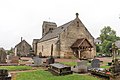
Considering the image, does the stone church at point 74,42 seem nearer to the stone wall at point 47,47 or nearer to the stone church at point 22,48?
the stone wall at point 47,47

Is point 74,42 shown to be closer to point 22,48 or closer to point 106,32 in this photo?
point 22,48

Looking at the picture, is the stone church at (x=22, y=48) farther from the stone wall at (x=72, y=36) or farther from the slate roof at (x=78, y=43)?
the slate roof at (x=78, y=43)

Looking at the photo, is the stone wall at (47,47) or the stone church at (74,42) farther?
the stone wall at (47,47)

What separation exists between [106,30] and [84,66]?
8804cm

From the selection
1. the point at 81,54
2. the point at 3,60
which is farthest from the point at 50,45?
the point at 3,60

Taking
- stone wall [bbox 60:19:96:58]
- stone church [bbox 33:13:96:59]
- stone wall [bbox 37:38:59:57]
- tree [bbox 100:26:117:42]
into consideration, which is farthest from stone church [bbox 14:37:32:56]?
tree [bbox 100:26:117:42]

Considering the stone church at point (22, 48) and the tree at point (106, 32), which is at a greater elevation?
the tree at point (106, 32)

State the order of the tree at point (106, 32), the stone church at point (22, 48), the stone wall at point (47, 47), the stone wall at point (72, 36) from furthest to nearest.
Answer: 1. the tree at point (106, 32)
2. the stone church at point (22, 48)
3. the stone wall at point (47, 47)
4. the stone wall at point (72, 36)

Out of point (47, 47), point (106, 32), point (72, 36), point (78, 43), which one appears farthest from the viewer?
point (106, 32)

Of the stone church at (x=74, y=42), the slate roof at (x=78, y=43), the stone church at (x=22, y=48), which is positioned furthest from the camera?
the stone church at (x=22, y=48)

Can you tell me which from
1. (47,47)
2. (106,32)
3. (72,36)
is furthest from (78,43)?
(106,32)

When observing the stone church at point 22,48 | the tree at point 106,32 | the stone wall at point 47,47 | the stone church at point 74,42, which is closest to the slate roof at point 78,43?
the stone church at point 74,42

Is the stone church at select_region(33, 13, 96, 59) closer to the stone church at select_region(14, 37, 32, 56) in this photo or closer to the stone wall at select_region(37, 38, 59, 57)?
the stone wall at select_region(37, 38, 59, 57)

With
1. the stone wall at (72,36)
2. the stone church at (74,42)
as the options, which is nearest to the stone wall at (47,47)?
the stone church at (74,42)
